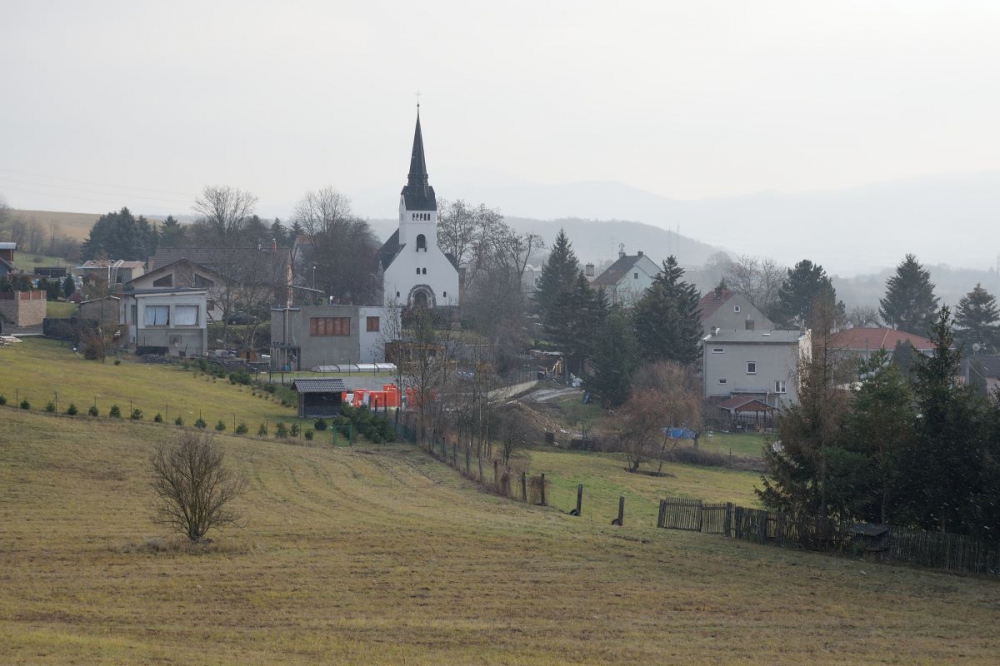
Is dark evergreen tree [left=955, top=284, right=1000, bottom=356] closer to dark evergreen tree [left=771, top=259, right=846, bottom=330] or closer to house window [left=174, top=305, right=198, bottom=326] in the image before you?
dark evergreen tree [left=771, top=259, right=846, bottom=330]

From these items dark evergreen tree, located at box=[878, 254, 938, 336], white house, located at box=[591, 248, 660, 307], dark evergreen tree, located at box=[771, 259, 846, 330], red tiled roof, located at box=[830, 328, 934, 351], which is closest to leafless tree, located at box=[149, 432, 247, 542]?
red tiled roof, located at box=[830, 328, 934, 351]

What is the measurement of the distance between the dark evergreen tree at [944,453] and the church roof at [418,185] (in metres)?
67.2

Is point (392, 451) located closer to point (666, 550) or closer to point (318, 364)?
point (666, 550)

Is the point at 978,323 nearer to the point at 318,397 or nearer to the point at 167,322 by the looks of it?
the point at 318,397

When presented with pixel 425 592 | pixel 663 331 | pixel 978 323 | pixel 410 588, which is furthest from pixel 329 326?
pixel 978 323

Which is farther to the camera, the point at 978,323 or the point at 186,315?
the point at 978,323

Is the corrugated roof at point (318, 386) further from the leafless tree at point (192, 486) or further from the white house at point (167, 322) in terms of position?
the leafless tree at point (192, 486)

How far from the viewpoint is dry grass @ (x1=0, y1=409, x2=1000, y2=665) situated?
15555 millimetres

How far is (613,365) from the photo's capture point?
60500mm

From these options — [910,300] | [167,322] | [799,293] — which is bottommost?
[167,322]

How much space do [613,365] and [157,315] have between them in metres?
26.0

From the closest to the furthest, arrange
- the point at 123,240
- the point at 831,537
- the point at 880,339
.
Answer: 1. the point at 831,537
2. the point at 880,339
3. the point at 123,240

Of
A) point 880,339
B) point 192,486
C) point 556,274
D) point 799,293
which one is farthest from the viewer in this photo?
point 556,274

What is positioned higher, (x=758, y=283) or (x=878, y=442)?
(x=758, y=283)
